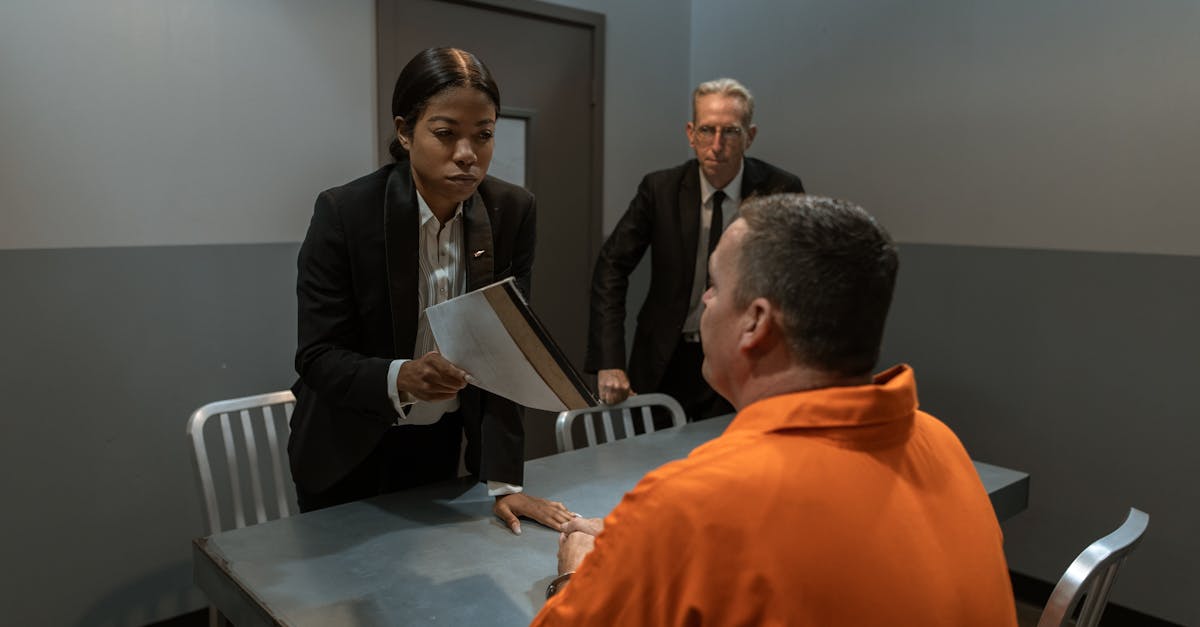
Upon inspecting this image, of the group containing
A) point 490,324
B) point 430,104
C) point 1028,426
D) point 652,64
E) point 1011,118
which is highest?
point 652,64

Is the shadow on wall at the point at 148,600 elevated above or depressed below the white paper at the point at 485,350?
below

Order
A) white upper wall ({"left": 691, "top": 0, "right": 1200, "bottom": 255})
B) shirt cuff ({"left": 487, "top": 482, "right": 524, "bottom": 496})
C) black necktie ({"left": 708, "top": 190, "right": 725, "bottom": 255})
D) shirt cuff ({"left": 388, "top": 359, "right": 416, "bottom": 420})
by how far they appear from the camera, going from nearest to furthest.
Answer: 1. shirt cuff ({"left": 388, "top": 359, "right": 416, "bottom": 420})
2. shirt cuff ({"left": 487, "top": 482, "right": 524, "bottom": 496})
3. white upper wall ({"left": 691, "top": 0, "right": 1200, "bottom": 255})
4. black necktie ({"left": 708, "top": 190, "right": 725, "bottom": 255})

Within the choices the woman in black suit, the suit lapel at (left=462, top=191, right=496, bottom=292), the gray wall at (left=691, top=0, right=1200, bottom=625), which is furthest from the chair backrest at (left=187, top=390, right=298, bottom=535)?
the gray wall at (left=691, top=0, right=1200, bottom=625)

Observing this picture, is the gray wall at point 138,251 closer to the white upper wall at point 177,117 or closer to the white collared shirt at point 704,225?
the white upper wall at point 177,117

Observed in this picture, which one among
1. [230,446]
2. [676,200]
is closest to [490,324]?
[230,446]

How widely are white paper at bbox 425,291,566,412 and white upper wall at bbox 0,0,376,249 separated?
1.74m

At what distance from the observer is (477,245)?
5.65ft

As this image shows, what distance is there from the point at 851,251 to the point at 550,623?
0.50 m

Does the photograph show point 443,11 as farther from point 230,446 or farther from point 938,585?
point 938,585

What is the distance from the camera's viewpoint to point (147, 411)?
272cm

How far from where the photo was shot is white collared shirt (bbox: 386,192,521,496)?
1.70 m

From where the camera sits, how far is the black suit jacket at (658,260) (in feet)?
9.83

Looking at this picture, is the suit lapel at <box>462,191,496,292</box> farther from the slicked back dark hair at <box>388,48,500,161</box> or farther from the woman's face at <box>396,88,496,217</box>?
the slicked back dark hair at <box>388,48,500,161</box>

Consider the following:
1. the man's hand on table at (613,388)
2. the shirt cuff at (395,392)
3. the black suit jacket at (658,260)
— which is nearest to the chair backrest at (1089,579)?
the shirt cuff at (395,392)
